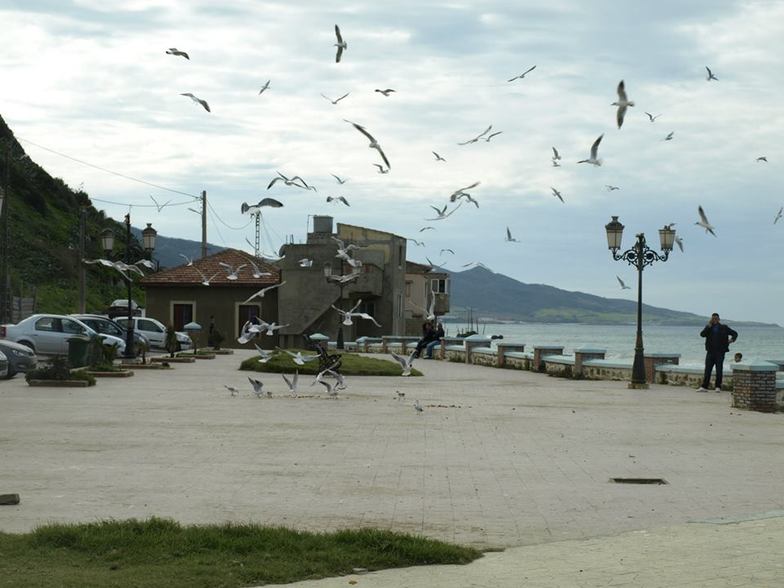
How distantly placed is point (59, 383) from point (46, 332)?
10709mm

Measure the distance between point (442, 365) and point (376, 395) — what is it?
680 inches

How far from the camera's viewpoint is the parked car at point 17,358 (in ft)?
93.1

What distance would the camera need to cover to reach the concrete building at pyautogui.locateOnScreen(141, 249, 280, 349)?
6544 cm

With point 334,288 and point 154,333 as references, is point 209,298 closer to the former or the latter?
point 334,288

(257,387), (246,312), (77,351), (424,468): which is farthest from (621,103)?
(246,312)

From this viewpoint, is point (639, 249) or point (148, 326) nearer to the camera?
point (639, 249)

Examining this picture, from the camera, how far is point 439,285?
94750 millimetres

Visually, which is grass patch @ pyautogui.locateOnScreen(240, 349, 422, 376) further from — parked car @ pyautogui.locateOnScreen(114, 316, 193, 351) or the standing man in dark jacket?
parked car @ pyautogui.locateOnScreen(114, 316, 193, 351)

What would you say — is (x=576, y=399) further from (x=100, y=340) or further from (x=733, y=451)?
(x=100, y=340)

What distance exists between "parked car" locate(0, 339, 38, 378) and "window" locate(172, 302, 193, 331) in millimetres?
37073

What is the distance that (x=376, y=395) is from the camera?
2491 centimetres

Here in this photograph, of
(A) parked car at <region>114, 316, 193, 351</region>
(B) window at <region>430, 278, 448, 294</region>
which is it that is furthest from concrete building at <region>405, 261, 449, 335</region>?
(A) parked car at <region>114, 316, 193, 351</region>

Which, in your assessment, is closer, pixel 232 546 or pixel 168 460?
pixel 232 546

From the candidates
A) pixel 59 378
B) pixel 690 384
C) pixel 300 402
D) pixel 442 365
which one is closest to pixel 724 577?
pixel 300 402
